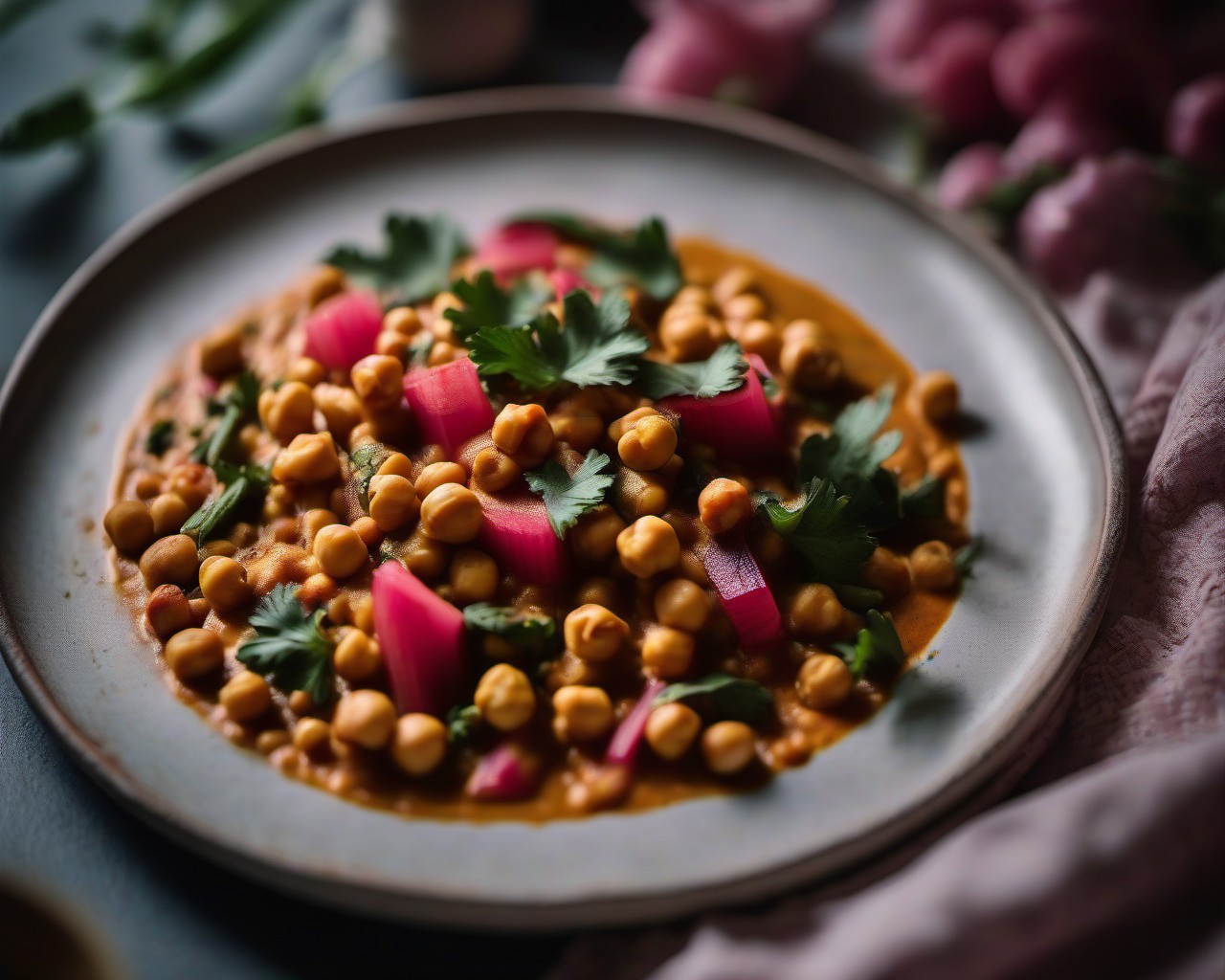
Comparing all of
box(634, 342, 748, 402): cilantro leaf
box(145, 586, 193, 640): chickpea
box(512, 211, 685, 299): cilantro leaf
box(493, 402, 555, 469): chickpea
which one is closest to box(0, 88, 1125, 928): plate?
box(145, 586, 193, 640): chickpea

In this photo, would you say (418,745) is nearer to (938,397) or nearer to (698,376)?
(698,376)

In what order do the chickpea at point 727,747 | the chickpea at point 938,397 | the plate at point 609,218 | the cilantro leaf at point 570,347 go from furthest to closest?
the chickpea at point 938,397 < the cilantro leaf at point 570,347 < the chickpea at point 727,747 < the plate at point 609,218

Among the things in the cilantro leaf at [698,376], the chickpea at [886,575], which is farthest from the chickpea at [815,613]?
the cilantro leaf at [698,376]

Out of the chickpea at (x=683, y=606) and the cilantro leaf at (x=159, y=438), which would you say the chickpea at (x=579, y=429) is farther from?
the cilantro leaf at (x=159, y=438)

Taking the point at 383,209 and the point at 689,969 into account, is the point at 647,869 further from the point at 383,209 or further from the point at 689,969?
the point at 383,209

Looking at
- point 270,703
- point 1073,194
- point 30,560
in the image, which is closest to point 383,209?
point 30,560

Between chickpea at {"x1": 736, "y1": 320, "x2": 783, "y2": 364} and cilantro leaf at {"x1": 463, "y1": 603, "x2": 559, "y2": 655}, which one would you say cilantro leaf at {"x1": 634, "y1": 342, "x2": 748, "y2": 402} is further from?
cilantro leaf at {"x1": 463, "y1": 603, "x2": 559, "y2": 655}
